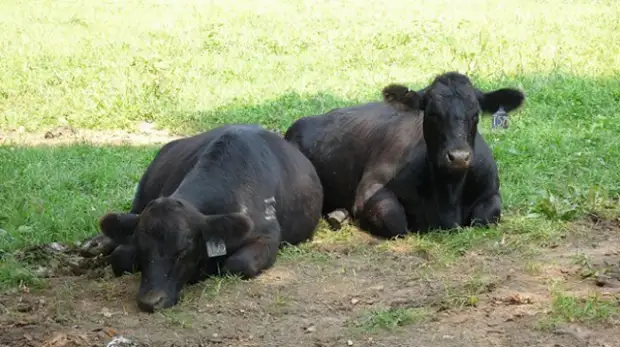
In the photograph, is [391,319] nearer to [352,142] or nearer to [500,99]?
[500,99]

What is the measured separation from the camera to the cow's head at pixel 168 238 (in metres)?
7.44

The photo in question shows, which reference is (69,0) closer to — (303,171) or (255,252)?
(303,171)

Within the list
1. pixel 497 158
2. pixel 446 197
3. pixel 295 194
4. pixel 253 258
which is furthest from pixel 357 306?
pixel 497 158

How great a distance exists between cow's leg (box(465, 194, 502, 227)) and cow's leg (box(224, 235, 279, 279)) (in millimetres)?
2043

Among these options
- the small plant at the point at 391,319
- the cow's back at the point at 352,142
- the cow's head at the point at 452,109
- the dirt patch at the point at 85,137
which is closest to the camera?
the small plant at the point at 391,319

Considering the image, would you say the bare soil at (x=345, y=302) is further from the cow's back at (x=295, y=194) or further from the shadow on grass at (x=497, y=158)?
the shadow on grass at (x=497, y=158)

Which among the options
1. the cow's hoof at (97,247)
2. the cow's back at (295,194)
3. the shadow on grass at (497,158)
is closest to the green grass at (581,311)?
the shadow on grass at (497,158)

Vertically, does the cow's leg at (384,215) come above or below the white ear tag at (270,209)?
below

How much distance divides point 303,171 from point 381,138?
97cm

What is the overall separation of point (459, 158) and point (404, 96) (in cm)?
108

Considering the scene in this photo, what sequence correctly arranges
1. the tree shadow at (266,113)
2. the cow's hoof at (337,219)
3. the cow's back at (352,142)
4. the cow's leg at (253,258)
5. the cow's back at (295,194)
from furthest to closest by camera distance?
the tree shadow at (266,113)
the cow's back at (352,142)
the cow's hoof at (337,219)
the cow's back at (295,194)
the cow's leg at (253,258)

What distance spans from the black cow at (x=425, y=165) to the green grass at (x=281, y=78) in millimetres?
390

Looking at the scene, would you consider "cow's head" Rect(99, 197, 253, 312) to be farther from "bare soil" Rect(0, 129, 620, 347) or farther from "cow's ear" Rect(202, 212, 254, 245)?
"bare soil" Rect(0, 129, 620, 347)

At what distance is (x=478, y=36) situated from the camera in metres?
18.8
